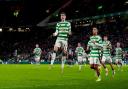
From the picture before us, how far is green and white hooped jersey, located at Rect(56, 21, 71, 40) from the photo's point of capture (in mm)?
23484

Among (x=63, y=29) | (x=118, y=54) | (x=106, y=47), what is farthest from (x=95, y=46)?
(x=118, y=54)

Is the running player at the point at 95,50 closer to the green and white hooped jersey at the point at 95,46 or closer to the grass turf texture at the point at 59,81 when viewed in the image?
the green and white hooped jersey at the point at 95,46

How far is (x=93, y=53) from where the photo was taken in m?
21.1

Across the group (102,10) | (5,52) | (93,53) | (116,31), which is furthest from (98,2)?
(93,53)

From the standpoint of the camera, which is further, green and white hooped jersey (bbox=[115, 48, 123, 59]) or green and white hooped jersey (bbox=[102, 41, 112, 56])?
green and white hooped jersey (bbox=[115, 48, 123, 59])

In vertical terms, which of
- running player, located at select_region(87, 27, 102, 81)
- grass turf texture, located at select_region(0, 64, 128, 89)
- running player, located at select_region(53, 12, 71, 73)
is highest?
running player, located at select_region(53, 12, 71, 73)

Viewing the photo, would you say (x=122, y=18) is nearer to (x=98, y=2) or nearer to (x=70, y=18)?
(x=98, y=2)

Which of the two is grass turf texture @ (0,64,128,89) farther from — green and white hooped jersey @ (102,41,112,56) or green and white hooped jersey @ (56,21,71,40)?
green and white hooped jersey @ (102,41,112,56)

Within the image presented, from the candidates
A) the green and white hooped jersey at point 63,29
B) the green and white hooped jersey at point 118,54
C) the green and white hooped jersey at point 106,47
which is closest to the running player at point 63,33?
the green and white hooped jersey at point 63,29

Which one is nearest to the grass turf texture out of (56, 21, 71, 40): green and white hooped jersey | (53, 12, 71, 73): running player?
(53, 12, 71, 73): running player

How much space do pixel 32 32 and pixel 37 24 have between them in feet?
10.5

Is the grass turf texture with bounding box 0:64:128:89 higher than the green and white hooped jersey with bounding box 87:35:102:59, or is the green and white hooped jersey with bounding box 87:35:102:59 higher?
the green and white hooped jersey with bounding box 87:35:102:59

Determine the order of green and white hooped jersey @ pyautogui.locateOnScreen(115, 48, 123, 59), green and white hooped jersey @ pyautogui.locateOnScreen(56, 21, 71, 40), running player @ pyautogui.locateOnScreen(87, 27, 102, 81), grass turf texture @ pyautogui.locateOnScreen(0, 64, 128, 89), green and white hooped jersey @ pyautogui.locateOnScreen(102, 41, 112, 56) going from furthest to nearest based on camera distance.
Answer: green and white hooped jersey @ pyautogui.locateOnScreen(115, 48, 123, 59)
green and white hooped jersey @ pyautogui.locateOnScreen(102, 41, 112, 56)
green and white hooped jersey @ pyautogui.locateOnScreen(56, 21, 71, 40)
running player @ pyautogui.locateOnScreen(87, 27, 102, 81)
grass turf texture @ pyautogui.locateOnScreen(0, 64, 128, 89)

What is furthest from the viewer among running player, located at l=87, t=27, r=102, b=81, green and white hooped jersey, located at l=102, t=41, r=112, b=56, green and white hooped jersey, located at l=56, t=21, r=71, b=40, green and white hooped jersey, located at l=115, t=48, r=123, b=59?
green and white hooped jersey, located at l=115, t=48, r=123, b=59
